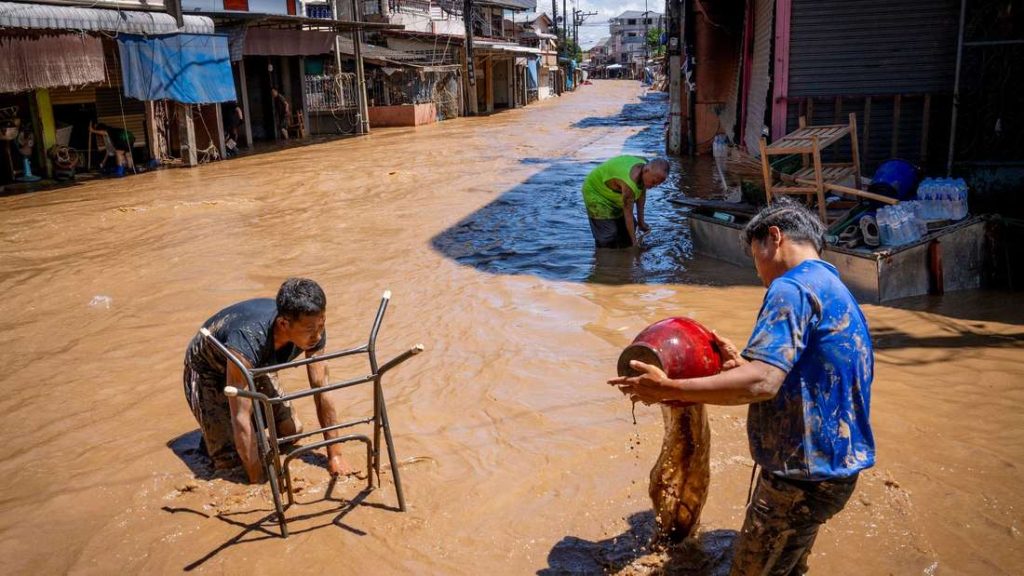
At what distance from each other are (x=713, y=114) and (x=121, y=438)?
48.6 ft

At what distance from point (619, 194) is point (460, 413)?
4129 millimetres

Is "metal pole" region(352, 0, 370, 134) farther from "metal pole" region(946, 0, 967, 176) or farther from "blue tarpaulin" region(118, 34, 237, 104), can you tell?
"metal pole" region(946, 0, 967, 176)

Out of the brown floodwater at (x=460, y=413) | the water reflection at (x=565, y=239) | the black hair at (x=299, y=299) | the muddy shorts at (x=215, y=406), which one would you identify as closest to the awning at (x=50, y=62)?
the brown floodwater at (x=460, y=413)

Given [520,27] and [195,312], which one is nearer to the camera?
[195,312]

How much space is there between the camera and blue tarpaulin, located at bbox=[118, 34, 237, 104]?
1641 cm

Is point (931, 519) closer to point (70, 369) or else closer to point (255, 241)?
point (70, 369)

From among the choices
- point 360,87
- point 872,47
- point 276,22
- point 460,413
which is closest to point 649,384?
point 460,413

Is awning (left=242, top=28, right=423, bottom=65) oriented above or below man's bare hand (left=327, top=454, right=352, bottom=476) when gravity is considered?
above

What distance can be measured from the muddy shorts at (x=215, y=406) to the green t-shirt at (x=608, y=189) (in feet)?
16.3

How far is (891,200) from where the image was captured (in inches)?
264

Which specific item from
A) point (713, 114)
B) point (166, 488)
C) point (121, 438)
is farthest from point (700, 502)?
point (713, 114)

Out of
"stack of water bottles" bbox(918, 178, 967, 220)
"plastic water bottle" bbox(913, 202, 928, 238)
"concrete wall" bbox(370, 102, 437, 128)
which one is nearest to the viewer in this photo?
"plastic water bottle" bbox(913, 202, 928, 238)

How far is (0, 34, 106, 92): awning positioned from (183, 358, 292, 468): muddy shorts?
40.2 feet

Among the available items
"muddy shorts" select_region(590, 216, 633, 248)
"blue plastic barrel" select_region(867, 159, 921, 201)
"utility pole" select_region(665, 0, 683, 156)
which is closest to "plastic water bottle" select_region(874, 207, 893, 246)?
"blue plastic barrel" select_region(867, 159, 921, 201)
